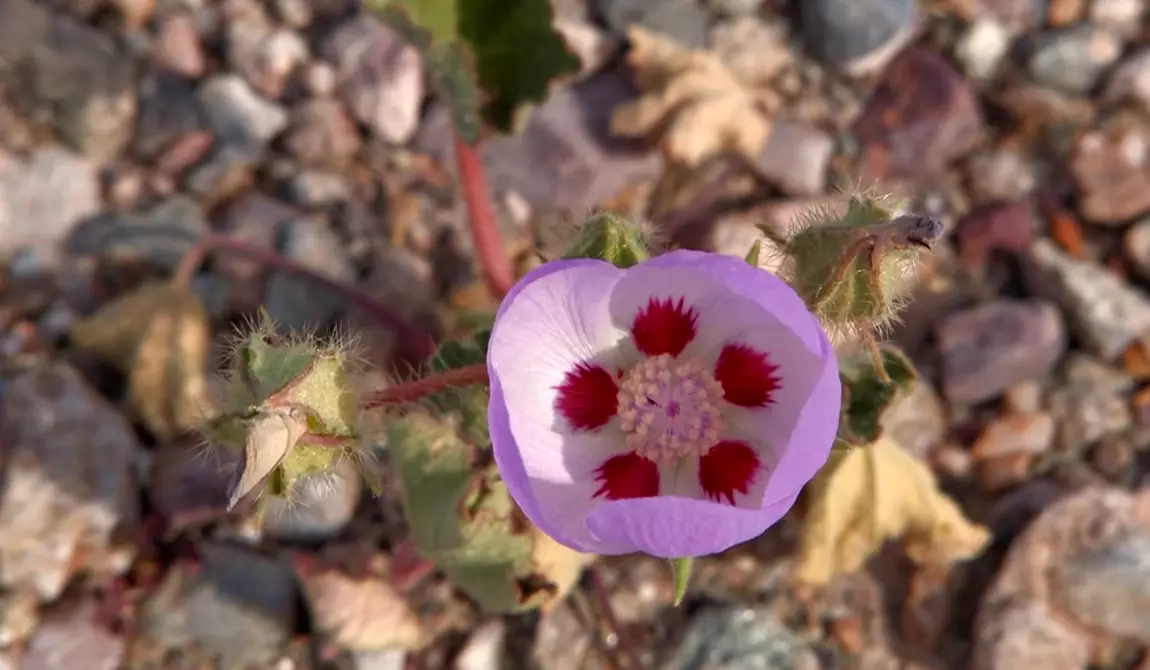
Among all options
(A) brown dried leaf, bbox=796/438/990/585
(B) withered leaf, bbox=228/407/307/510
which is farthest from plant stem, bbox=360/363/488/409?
(A) brown dried leaf, bbox=796/438/990/585

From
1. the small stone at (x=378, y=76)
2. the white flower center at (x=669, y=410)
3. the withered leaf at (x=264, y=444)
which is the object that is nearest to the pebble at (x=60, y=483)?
the small stone at (x=378, y=76)

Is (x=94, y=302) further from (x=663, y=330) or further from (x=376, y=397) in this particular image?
(x=663, y=330)

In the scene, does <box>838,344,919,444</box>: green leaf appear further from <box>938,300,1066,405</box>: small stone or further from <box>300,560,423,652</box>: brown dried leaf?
<box>300,560,423,652</box>: brown dried leaf

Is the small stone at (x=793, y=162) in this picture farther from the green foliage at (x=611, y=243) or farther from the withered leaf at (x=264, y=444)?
the withered leaf at (x=264, y=444)

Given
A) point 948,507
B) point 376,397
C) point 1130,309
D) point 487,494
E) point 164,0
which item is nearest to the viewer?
point 376,397

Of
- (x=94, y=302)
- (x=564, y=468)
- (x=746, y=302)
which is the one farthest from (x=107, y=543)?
(x=746, y=302)

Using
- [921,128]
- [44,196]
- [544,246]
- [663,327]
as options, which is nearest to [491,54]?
[544,246]

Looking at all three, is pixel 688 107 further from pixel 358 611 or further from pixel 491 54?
pixel 358 611

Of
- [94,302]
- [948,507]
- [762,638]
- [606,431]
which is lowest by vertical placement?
[762,638]
